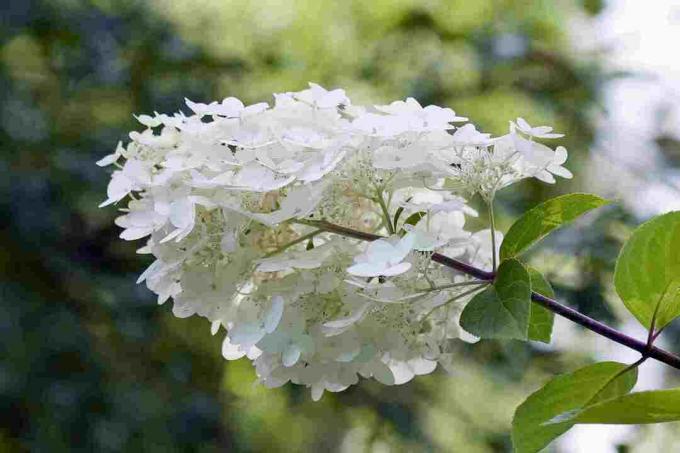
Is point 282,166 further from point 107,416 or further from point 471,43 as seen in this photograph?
point 471,43

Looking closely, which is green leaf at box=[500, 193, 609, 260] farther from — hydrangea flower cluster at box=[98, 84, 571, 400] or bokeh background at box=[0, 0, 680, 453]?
bokeh background at box=[0, 0, 680, 453]

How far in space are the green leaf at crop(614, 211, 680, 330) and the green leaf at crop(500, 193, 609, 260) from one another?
0.8 inches

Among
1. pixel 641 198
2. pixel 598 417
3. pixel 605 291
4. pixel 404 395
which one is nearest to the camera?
pixel 598 417

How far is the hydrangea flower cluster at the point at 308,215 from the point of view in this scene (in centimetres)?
30

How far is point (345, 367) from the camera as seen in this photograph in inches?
13.1

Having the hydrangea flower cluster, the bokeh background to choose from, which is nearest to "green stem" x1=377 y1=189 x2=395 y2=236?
the hydrangea flower cluster

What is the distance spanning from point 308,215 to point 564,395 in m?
0.12

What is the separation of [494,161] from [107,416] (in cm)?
91

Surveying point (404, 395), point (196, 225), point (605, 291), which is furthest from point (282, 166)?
point (404, 395)

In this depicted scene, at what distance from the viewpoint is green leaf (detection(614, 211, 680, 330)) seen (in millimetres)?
308

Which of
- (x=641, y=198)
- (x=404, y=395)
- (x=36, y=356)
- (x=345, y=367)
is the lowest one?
(x=404, y=395)

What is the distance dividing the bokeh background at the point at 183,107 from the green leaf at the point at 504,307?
74 cm

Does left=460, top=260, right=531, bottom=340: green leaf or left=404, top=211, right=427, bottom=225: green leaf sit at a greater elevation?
left=460, top=260, right=531, bottom=340: green leaf

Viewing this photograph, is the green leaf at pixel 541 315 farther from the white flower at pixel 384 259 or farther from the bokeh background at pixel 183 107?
the bokeh background at pixel 183 107
